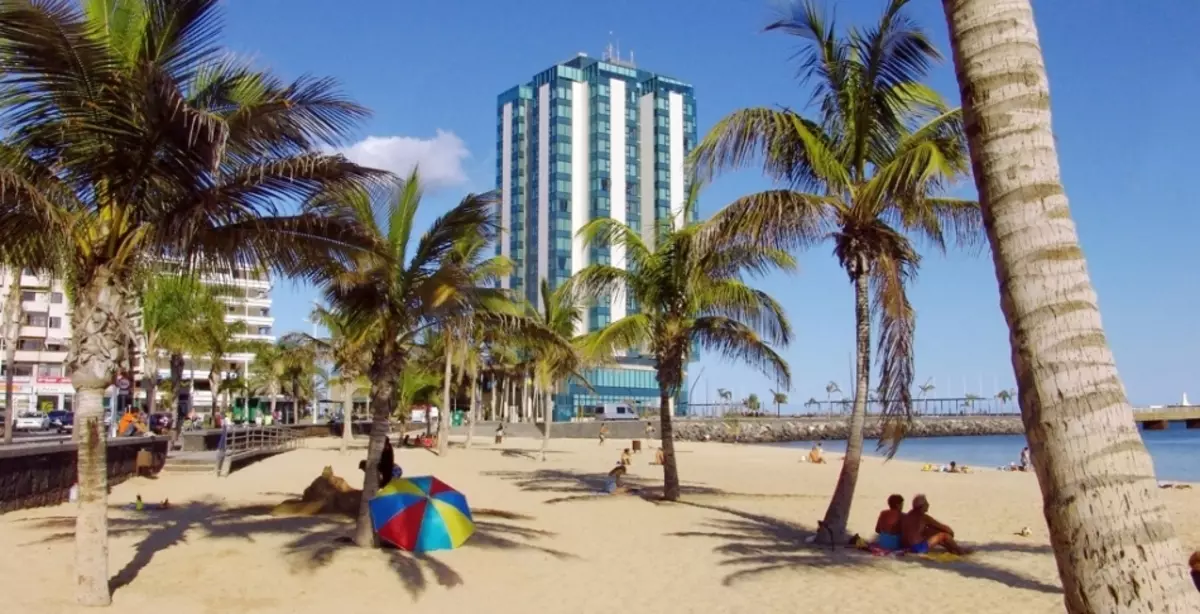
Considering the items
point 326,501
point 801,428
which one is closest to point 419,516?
point 326,501

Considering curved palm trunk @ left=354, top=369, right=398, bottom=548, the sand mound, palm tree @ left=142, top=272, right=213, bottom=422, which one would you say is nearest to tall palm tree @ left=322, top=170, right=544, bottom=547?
curved palm trunk @ left=354, top=369, right=398, bottom=548

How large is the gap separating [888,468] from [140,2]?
29.1m

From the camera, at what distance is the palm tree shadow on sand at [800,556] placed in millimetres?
10422

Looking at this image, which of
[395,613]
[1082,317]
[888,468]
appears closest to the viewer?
[1082,317]

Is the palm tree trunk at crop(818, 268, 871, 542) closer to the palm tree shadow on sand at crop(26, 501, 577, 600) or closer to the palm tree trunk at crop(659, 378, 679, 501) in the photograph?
the palm tree shadow on sand at crop(26, 501, 577, 600)

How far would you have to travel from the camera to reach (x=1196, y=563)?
7.98m

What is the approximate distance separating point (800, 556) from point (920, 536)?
1.59 m

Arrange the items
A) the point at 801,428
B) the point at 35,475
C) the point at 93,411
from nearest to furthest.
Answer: the point at 93,411
the point at 35,475
the point at 801,428

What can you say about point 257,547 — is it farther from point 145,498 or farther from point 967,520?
point 967,520

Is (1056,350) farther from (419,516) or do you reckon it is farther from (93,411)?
(419,516)

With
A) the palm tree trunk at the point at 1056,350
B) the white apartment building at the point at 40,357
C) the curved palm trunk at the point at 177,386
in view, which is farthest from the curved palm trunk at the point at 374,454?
the white apartment building at the point at 40,357

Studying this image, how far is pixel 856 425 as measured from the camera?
12.5 metres

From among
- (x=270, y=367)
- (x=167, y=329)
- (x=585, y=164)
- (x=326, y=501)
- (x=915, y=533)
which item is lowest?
(x=915, y=533)

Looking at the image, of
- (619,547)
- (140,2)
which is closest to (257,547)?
(619,547)
